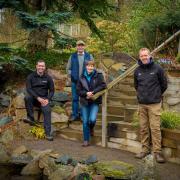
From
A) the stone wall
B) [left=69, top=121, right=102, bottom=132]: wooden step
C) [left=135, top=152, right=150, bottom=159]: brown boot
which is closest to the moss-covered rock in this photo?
[left=135, top=152, right=150, bottom=159]: brown boot

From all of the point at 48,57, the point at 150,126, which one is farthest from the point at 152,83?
the point at 48,57

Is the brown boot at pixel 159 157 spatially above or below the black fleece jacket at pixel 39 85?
below

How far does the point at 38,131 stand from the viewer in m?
10.4

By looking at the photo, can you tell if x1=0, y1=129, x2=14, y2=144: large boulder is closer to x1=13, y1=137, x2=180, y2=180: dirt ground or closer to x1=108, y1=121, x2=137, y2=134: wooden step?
x1=13, y1=137, x2=180, y2=180: dirt ground

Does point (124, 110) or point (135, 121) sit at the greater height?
point (124, 110)

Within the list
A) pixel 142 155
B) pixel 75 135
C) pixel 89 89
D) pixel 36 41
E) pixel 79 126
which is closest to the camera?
pixel 142 155

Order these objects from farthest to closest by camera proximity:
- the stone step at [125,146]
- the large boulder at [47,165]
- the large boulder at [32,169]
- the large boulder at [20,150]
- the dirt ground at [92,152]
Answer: the large boulder at [20,150] → the stone step at [125,146] → the large boulder at [32,169] → the large boulder at [47,165] → the dirt ground at [92,152]

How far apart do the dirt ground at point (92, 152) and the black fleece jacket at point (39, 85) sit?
1016 mm

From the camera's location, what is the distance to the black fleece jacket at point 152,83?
27.5 feet

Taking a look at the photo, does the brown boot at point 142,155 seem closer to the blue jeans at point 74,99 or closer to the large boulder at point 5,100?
the blue jeans at point 74,99

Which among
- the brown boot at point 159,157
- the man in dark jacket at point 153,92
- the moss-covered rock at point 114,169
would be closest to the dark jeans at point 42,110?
the moss-covered rock at point 114,169

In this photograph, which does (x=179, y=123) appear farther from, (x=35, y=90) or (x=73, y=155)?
(x=35, y=90)

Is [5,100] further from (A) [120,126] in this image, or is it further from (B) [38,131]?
(A) [120,126]

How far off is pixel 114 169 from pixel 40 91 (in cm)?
316
